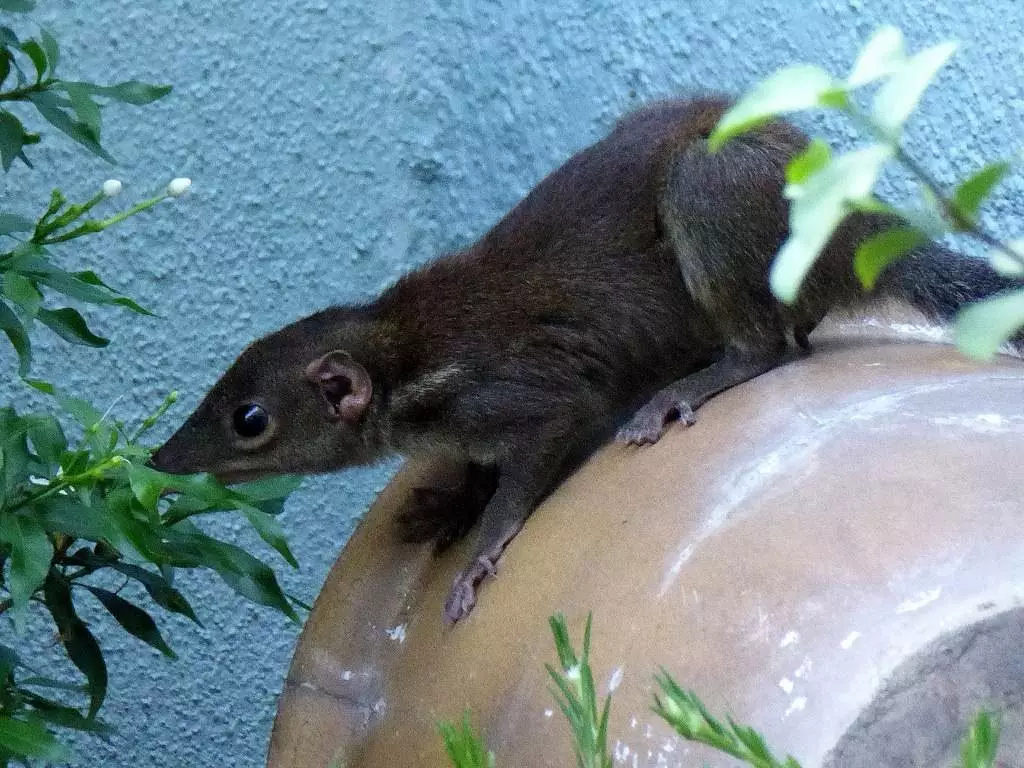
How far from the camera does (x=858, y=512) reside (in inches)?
40.8

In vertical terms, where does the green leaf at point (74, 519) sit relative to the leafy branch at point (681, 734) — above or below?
below

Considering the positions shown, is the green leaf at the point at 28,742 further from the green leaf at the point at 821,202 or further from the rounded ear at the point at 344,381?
the green leaf at the point at 821,202

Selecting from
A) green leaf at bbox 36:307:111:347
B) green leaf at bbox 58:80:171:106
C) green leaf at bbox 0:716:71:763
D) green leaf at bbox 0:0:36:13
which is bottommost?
green leaf at bbox 0:716:71:763

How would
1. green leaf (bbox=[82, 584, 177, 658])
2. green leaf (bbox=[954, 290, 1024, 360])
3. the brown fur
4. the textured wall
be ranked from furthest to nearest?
1. the textured wall
2. the brown fur
3. green leaf (bbox=[82, 584, 177, 658])
4. green leaf (bbox=[954, 290, 1024, 360])

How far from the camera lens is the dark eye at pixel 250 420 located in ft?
5.79

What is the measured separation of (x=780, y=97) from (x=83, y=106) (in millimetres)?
1039

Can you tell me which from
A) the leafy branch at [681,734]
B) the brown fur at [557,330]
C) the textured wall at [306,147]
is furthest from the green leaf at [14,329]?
the textured wall at [306,147]

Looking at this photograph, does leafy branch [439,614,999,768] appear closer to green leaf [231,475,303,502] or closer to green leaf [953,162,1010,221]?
green leaf [953,162,1010,221]

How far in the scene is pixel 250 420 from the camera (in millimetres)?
1766

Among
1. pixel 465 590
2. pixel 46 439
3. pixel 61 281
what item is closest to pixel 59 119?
pixel 61 281

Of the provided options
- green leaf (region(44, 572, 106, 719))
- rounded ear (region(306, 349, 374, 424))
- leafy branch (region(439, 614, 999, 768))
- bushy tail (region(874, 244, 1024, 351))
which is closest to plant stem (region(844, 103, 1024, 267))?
leafy branch (region(439, 614, 999, 768))

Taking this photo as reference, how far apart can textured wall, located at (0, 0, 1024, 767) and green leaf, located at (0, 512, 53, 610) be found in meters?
1.15

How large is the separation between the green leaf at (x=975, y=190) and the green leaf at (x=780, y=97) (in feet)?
0.17

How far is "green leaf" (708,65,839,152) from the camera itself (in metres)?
0.39
